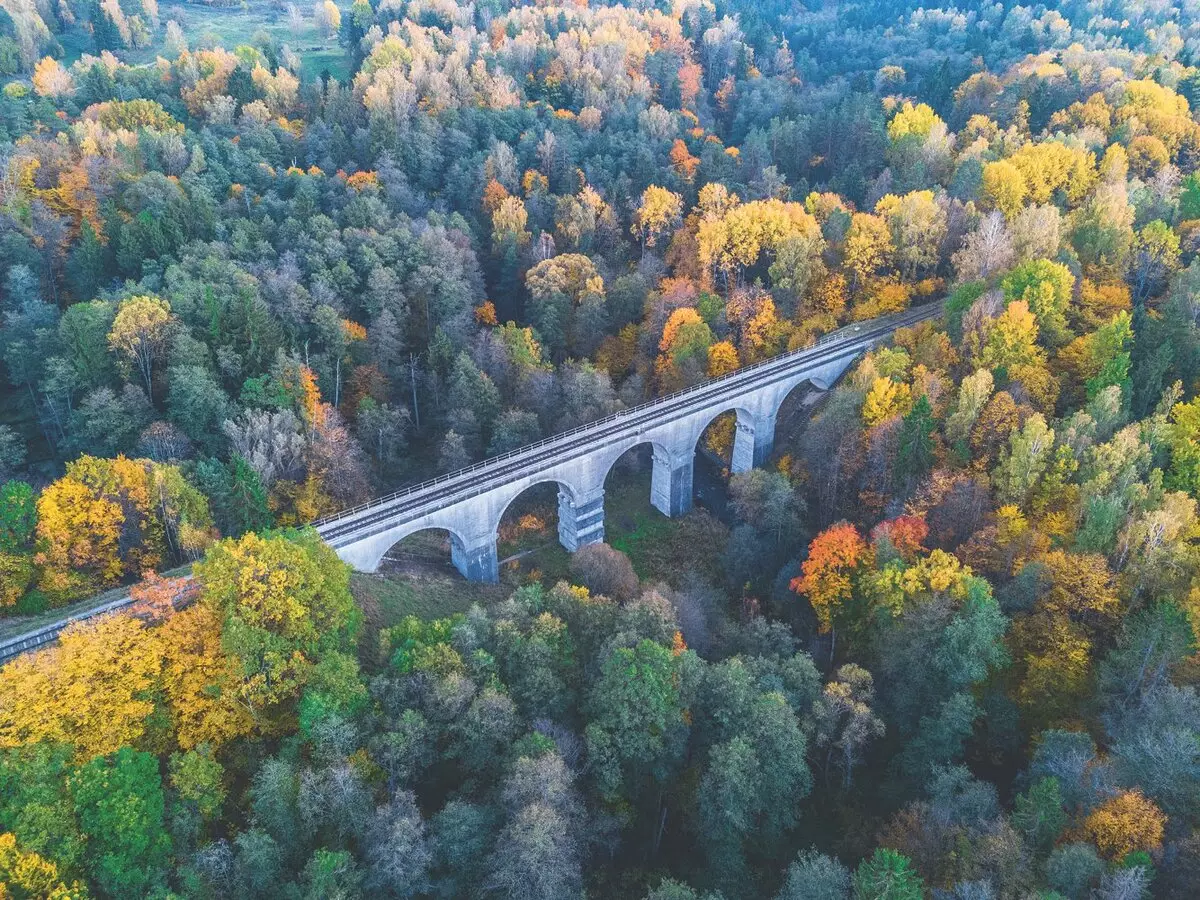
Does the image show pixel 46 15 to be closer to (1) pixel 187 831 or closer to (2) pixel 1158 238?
(1) pixel 187 831

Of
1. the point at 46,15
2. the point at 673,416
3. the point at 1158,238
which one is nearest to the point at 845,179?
the point at 1158,238

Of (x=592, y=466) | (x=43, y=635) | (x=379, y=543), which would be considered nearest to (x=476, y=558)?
(x=379, y=543)

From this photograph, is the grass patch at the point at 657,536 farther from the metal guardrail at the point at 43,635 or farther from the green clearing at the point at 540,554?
the metal guardrail at the point at 43,635

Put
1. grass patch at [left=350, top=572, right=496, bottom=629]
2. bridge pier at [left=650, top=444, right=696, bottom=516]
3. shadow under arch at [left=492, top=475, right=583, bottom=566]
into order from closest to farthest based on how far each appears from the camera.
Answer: grass patch at [left=350, top=572, right=496, bottom=629] → shadow under arch at [left=492, top=475, right=583, bottom=566] → bridge pier at [left=650, top=444, right=696, bottom=516]

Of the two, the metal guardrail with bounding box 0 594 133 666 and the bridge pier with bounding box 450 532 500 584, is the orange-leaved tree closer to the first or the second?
the bridge pier with bounding box 450 532 500 584

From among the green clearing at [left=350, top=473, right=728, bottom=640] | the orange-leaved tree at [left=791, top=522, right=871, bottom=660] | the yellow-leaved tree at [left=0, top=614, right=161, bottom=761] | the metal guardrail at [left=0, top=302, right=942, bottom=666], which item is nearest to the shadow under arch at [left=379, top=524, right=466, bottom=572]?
the green clearing at [left=350, top=473, right=728, bottom=640]

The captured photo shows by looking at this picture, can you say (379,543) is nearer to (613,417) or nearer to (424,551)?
(424,551)

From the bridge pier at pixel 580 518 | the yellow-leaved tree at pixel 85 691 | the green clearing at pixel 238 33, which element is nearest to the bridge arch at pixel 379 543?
the bridge pier at pixel 580 518
